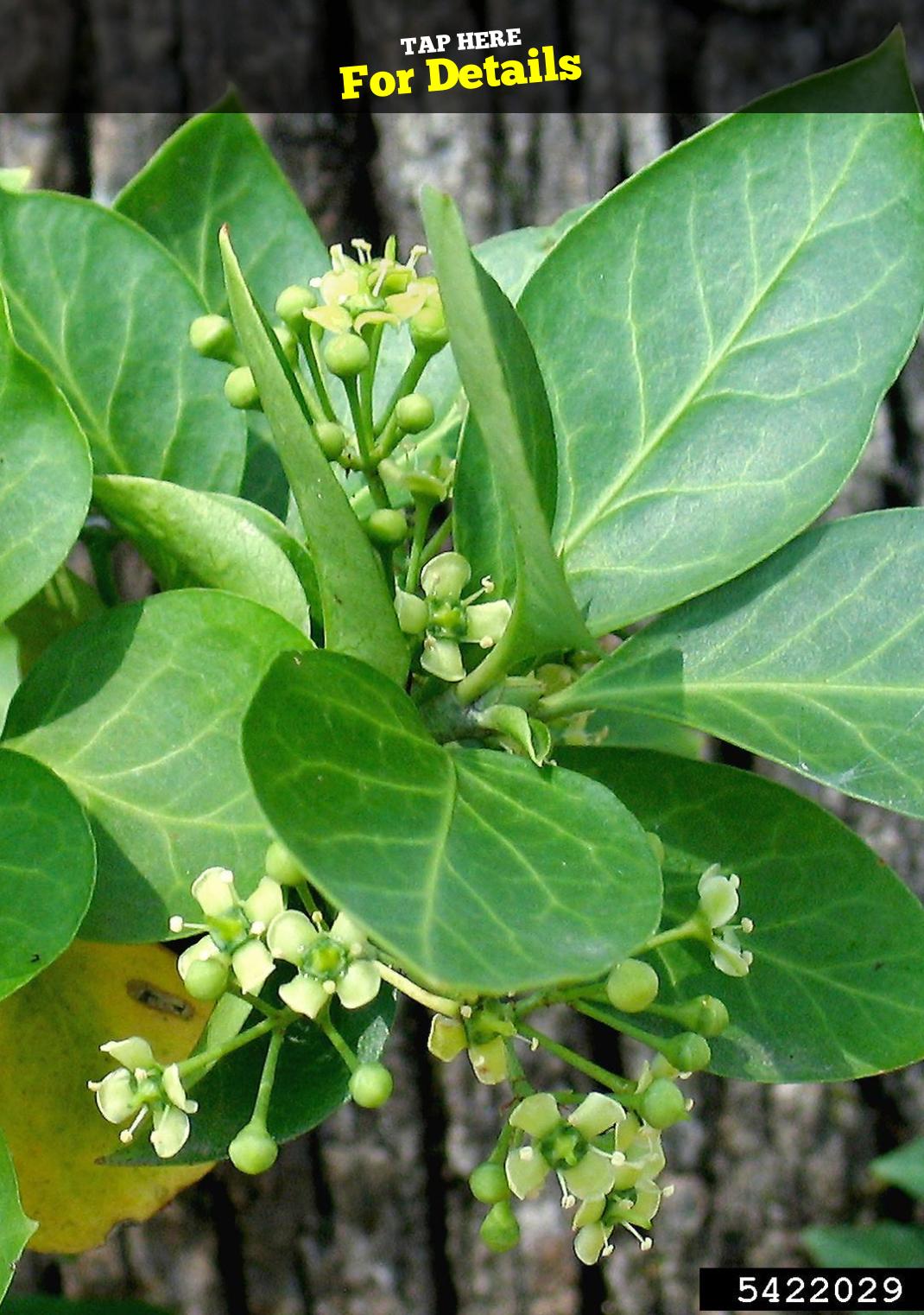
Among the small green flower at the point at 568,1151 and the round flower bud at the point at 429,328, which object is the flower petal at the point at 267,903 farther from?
the round flower bud at the point at 429,328

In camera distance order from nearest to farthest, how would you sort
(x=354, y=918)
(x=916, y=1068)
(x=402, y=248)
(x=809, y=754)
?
(x=354, y=918) → (x=809, y=754) → (x=402, y=248) → (x=916, y=1068)

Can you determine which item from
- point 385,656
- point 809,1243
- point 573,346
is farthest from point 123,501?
point 809,1243

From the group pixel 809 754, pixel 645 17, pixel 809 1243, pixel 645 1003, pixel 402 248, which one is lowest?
pixel 809 1243

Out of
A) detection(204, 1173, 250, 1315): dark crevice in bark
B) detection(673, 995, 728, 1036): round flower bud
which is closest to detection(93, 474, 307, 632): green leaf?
detection(673, 995, 728, 1036): round flower bud

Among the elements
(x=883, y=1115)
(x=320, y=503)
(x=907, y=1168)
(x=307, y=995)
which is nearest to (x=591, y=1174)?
(x=307, y=995)

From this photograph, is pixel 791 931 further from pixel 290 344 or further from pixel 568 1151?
pixel 290 344

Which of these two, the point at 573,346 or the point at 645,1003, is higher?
the point at 573,346

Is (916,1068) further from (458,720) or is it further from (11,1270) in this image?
(11,1270)
